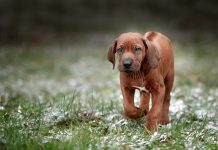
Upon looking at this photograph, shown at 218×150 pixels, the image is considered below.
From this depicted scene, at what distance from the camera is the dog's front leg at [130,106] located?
772 centimetres

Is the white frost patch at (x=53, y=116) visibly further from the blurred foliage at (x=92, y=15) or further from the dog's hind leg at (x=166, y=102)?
the blurred foliage at (x=92, y=15)

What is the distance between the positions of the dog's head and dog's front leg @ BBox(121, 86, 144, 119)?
517mm

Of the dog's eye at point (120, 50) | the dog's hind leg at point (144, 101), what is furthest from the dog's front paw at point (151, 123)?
the dog's eye at point (120, 50)

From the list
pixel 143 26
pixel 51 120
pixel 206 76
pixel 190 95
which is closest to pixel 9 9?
A: pixel 143 26

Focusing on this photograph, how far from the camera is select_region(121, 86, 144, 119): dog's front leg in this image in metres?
7.72

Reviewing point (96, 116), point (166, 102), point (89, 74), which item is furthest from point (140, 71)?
point (89, 74)

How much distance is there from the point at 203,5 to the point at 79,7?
741 cm

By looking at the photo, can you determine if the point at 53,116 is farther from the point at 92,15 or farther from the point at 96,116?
the point at 92,15

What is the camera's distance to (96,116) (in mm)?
8445

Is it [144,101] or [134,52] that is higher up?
[134,52]

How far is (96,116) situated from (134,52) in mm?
1514

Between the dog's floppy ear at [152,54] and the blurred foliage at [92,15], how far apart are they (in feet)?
60.6

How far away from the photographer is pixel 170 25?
2961 centimetres

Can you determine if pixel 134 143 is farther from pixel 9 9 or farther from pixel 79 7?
pixel 79 7
